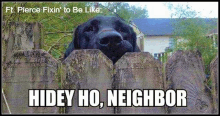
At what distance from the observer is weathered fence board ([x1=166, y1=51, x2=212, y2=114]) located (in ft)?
6.72

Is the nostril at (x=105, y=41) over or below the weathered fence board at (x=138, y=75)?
over

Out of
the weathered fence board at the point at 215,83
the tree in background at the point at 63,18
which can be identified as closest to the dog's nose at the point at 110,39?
the weathered fence board at the point at 215,83

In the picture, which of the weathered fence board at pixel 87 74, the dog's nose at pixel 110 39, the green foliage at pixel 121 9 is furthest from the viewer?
the green foliage at pixel 121 9

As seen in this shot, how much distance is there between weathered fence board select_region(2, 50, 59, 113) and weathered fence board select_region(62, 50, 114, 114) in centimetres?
9

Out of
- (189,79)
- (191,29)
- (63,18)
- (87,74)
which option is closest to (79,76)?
(87,74)

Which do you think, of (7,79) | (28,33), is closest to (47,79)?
(7,79)

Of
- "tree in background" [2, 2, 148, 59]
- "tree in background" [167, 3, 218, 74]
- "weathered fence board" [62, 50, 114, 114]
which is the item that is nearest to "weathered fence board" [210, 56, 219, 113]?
"weathered fence board" [62, 50, 114, 114]

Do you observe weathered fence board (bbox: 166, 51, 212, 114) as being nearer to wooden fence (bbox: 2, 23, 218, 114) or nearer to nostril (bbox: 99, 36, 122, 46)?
wooden fence (bbox: 2, 23, 218, 114)

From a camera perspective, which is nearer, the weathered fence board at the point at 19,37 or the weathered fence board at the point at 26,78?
the weathered fence board at the point at 26,78

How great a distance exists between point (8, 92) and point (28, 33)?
831 mm

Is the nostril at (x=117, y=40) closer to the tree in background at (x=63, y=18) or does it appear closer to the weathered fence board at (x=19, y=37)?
the weathered fence board at (x=19, y=37)

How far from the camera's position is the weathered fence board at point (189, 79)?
2.05 meters

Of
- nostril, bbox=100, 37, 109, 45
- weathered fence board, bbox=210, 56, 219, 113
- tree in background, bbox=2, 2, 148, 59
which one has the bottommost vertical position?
weathered fence board, bbox=210, 56, 219, 113

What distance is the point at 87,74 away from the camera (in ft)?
6.57
